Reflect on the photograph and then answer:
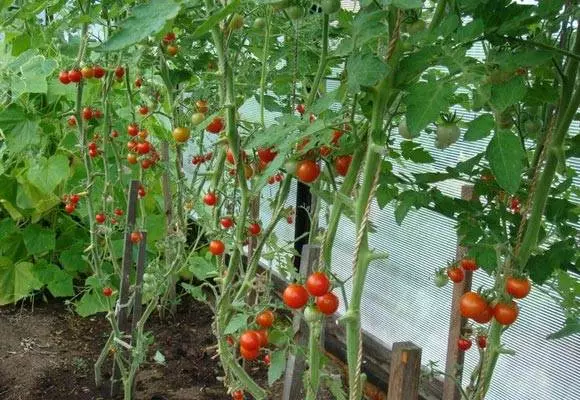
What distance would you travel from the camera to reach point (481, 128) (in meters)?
0.73

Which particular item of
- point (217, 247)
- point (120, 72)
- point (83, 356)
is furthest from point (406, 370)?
point (83, 356)

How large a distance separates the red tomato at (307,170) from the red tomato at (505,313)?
0.32m

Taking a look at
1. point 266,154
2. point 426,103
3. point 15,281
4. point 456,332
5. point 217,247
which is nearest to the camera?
point 426,103

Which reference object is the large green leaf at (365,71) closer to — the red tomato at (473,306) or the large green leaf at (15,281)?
the red tomato at (473,306)

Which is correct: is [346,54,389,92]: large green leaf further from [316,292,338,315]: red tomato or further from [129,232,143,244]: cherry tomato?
[129,232,143,244]: cherry tomato

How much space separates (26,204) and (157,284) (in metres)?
1.15

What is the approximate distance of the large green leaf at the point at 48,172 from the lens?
251 cm

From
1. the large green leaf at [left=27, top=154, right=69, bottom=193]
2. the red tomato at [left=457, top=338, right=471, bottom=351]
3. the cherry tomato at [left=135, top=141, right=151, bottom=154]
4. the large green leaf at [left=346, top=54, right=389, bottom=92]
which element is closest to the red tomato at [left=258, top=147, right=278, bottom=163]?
the large green leaf at [left=346, top=54, right=389, bottom=92]

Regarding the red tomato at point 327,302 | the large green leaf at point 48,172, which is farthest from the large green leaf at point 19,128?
the red tomato at point 327,302

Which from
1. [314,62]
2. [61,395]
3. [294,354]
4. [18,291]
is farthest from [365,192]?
[18,291]

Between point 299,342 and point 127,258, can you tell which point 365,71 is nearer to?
point 299,342

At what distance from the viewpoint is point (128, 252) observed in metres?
1.97

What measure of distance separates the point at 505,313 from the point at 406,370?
175mm

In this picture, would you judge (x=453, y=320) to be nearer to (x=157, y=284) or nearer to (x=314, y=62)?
(x=314, y=62)
